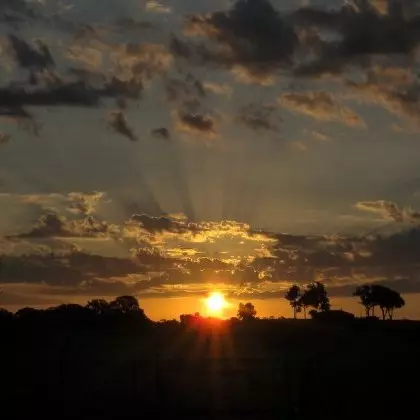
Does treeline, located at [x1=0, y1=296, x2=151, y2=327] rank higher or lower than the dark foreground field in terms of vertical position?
higher

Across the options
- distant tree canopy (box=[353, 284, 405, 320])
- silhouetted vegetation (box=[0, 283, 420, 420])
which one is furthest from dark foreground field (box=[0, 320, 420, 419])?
distant tree canopy (box=[353, 284, 405, 320])

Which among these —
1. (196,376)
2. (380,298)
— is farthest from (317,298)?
(196,376)

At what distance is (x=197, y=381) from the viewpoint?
41969 millimetres

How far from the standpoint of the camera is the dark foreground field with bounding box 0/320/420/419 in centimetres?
3172

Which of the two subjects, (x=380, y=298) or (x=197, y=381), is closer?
(x=197, y=381)

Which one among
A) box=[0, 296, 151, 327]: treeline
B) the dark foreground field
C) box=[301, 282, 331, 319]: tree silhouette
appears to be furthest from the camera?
box=[301, 282, 331, 319]: tree silhouette

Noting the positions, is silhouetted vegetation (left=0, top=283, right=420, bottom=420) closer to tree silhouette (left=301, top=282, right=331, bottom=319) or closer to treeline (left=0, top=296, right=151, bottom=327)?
treeline (left=0, top=296, right=151, bottom=327)

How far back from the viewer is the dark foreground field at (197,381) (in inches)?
1249

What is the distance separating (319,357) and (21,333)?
22.3 meters

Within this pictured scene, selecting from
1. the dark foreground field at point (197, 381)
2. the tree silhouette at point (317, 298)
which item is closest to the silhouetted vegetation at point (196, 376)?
the dark foreground field at point (197, 381)

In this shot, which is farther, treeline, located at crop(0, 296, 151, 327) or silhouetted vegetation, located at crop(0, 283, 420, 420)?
treeline, located at crop(0, 296, 151, 327)

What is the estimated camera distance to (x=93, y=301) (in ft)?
432

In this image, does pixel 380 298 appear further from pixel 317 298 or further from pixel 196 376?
pixel 196 376

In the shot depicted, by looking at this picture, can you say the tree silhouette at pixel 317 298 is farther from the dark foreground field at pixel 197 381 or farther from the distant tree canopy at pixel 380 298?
the dark foreground field at pixel 197 381
